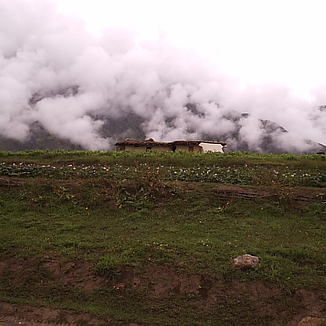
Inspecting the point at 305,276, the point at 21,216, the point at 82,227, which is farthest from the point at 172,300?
the point at 21,216

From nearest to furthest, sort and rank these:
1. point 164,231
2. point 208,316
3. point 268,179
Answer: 1. point 208,316
2. point 164,231
3. point 268,179

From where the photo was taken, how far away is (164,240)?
10508 millimetres

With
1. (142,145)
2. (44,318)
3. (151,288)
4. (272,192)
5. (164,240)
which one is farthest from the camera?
(142,145)

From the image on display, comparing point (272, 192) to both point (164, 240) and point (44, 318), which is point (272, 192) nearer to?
point (164, 240)

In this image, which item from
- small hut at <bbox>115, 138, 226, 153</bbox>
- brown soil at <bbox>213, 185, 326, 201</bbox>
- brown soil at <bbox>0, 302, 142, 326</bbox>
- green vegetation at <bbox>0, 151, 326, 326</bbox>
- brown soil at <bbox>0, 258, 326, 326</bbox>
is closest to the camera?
brown soil at <bbox>0, 302, 142, 326</bbox>

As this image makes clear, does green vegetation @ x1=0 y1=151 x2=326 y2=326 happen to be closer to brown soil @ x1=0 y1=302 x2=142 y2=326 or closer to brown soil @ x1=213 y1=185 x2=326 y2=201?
brown soil @ x1=213 y1=185 x2=326 y2=201

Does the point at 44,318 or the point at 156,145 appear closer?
the point at 44,318

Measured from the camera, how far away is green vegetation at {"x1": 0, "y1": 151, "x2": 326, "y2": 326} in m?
7.91

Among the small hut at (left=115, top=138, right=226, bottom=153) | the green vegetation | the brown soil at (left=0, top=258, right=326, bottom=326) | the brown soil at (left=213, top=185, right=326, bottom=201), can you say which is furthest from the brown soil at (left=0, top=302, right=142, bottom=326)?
the small hut at (left=115, top=138, right=226, bottom=153)

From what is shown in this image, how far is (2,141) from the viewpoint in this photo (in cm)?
5534

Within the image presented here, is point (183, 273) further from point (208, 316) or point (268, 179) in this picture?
point (268, 179)

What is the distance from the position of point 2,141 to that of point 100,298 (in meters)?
52.7

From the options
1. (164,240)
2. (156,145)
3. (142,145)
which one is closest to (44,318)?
(164,240)

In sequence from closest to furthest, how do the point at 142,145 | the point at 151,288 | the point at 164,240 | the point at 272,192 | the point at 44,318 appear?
the point at 44,318, the point at 151,288, the point at 164,240, the point at 272,192, the point at 142,145
